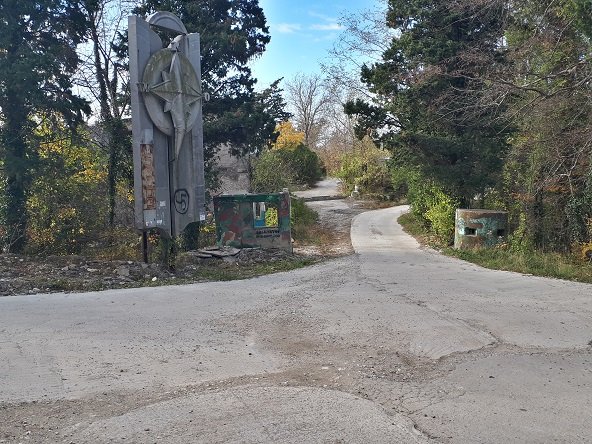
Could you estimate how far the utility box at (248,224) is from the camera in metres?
15.7

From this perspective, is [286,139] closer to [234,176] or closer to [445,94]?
[234,176]

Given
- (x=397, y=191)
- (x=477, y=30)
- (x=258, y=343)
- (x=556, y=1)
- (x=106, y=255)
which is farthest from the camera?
(x=397, y=191)

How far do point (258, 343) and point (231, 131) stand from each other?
12.1 meters

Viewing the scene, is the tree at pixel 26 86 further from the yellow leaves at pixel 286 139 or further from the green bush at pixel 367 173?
the green bush at pixel 367 173

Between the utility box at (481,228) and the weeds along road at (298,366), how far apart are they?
235 inches

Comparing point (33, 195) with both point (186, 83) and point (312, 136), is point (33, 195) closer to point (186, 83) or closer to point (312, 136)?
point (186, 83)

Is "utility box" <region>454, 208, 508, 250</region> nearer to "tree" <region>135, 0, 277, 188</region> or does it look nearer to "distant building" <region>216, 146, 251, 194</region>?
"tree" <region>135, 0, 277, 188</region>

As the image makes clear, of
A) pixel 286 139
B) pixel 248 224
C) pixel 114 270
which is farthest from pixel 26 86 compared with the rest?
pixel 286 139

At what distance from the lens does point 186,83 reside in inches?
463

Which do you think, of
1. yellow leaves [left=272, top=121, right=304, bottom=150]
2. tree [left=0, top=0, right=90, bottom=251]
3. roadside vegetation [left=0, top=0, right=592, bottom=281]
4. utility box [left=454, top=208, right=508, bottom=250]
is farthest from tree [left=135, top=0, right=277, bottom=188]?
yellow leaves [left=272, top=121, right=304, bottom=150]

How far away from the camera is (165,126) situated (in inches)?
448

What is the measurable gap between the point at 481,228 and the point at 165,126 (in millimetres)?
9735

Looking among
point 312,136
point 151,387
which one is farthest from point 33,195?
point 312,136

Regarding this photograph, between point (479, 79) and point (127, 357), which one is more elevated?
point (479, 79)
